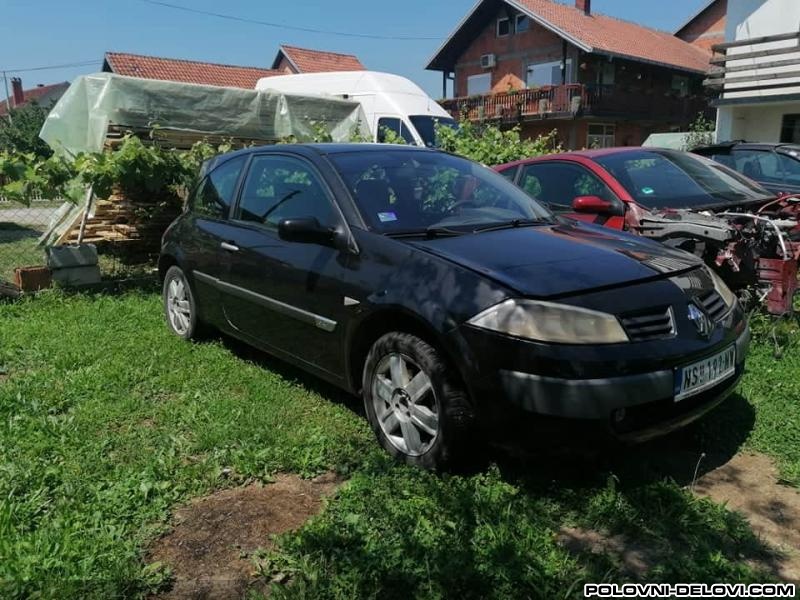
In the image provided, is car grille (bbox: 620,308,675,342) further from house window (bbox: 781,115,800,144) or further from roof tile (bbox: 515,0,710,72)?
roof tile (bbox: 515,0,710,72)

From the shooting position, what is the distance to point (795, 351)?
4.82 meters

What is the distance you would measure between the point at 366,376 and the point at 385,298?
47 centimetres

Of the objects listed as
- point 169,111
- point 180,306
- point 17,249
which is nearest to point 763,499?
point 180,306

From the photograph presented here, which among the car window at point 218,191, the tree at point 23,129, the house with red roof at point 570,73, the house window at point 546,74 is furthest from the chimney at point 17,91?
the car window at point 218,191

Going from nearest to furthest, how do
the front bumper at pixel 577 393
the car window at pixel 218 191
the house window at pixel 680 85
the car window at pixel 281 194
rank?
the front bumper at pixel 577 393 < the car window at pixel 281 194 < the car window at pixel 218 191 < the house window at pixel 680 85

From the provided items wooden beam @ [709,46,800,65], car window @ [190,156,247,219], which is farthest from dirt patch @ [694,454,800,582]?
wooden beam @ [709,46,800,65]

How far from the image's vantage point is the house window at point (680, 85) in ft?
112

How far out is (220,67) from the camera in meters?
34.4

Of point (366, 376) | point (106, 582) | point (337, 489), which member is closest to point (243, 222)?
point (366, 376)

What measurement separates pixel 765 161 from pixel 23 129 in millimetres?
42784

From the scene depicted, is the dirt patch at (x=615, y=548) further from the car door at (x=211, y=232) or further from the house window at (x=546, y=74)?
the house window at (x=546, y=74)

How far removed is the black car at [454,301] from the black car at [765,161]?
5206mm

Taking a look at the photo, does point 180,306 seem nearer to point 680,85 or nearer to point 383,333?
point 383,333

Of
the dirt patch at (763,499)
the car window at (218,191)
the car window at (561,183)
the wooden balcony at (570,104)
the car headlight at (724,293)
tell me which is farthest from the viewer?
the wooden balcony at (570,104)
